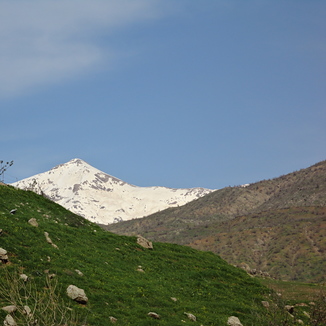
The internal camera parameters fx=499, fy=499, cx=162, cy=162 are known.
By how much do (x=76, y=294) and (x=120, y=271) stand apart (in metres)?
10.4

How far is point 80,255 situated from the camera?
41344 mm

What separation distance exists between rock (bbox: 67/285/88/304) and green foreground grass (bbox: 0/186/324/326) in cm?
46

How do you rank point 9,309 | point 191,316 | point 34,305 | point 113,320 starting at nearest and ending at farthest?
point 9,309 < point 34,305 < point 113,320 < point 191,316

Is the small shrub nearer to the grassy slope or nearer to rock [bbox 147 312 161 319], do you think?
the grassy slope

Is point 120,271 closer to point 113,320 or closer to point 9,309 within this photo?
point 113,320

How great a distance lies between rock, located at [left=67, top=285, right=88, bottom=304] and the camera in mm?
31938

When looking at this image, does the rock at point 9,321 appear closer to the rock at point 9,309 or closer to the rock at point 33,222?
the rock at point 9,309

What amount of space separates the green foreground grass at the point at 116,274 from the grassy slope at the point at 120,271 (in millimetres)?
→ 63

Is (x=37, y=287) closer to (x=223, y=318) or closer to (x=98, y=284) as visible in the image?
(x=98, y=284)

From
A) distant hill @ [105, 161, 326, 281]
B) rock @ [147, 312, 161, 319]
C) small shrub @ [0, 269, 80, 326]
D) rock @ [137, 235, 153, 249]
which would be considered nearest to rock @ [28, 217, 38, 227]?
small shrub @ [0, 269, 80, 326]

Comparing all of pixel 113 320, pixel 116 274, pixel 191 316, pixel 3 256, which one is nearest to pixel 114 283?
pixel 116 274

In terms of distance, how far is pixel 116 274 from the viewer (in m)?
40.7

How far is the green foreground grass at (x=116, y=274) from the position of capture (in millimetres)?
32781

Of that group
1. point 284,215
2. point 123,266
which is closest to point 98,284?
point 123,266
